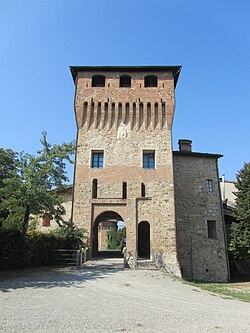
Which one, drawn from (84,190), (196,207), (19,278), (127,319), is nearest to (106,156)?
(84,190)

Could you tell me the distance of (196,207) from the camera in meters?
21.0

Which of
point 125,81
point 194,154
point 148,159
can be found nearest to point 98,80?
point 125,81

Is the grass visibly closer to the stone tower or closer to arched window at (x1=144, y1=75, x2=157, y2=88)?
the stone tower

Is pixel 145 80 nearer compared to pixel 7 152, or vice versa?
pixel 7 152

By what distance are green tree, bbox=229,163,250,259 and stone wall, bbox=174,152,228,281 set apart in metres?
1.27

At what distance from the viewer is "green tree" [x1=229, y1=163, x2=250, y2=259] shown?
18681mm

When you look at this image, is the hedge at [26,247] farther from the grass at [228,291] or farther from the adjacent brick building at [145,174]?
the grass at [228,291]

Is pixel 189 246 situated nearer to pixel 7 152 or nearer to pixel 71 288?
pixel 71 288

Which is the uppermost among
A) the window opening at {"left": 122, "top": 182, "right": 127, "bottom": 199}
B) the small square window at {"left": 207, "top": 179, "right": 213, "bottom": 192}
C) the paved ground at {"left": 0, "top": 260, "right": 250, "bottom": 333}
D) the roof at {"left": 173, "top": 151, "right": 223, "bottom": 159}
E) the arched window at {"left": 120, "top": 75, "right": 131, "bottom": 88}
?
the arched window at {"left": 120, "top": 75, "right": 131, "bottom": 88}

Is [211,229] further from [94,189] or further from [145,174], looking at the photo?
[94,189]

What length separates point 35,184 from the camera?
12.7 metres

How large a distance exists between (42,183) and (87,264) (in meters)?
5.75

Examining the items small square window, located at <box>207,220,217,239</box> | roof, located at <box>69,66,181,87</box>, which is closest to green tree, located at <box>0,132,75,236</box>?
roof, located at <box>69,66,181,87</box>

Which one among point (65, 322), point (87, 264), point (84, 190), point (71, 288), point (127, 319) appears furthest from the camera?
point (84, 190)
